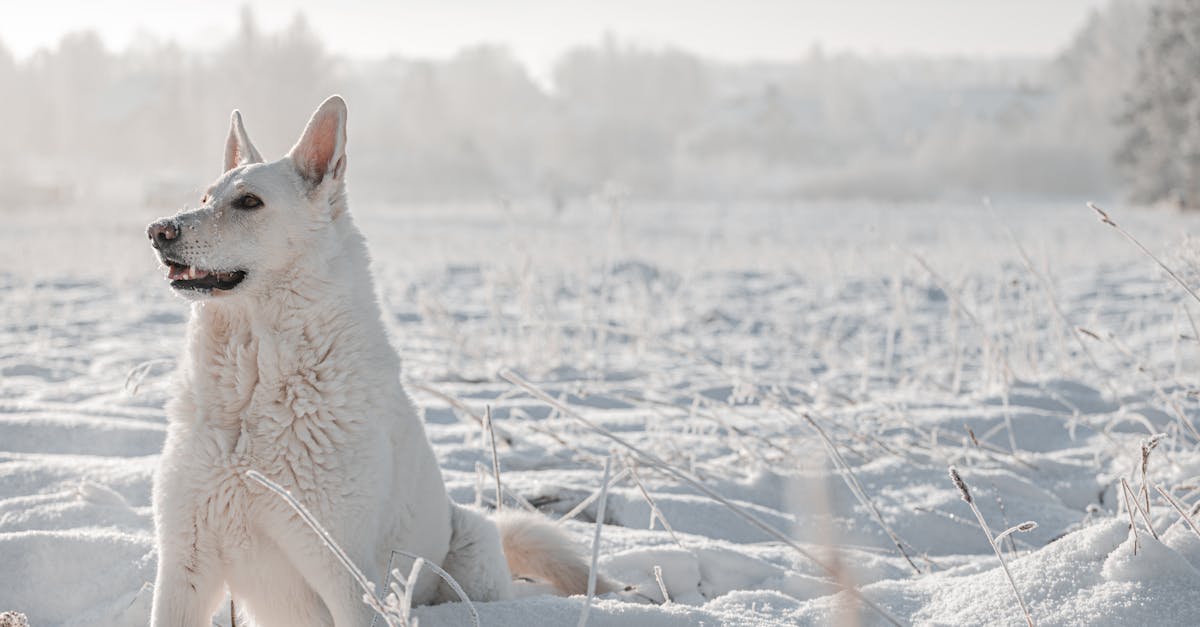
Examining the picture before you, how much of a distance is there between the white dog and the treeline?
21317 mm

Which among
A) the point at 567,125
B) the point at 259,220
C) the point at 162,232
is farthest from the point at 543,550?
the point at 567,125

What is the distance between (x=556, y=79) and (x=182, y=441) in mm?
77563

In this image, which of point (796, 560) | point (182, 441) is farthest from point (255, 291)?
point (796, 560)

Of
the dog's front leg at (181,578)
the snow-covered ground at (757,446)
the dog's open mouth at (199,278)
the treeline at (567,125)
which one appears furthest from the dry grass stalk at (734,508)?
the treeline at (567,125)

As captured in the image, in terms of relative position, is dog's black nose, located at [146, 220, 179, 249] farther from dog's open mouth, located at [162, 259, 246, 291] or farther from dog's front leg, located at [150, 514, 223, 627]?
dog's front leg, located at [150, 514, 223, 627]

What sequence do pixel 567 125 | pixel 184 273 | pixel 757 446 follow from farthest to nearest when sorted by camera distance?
pixel 567 125 < pixel 757 446 < pixel 184 273

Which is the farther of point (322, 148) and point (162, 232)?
point (322, 148)

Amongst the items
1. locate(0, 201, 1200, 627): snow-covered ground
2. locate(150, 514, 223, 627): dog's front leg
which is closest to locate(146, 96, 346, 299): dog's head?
locate(150, 514, 223, 627): dog's front leg

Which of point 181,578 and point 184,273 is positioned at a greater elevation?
point 184,273

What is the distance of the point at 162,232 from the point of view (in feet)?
7.63

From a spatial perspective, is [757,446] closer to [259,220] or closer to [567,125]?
[259,220]

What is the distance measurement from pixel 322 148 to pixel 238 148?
0.44 meters

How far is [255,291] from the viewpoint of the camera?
238 cm

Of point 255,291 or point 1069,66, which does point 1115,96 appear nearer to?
point 1069,66
